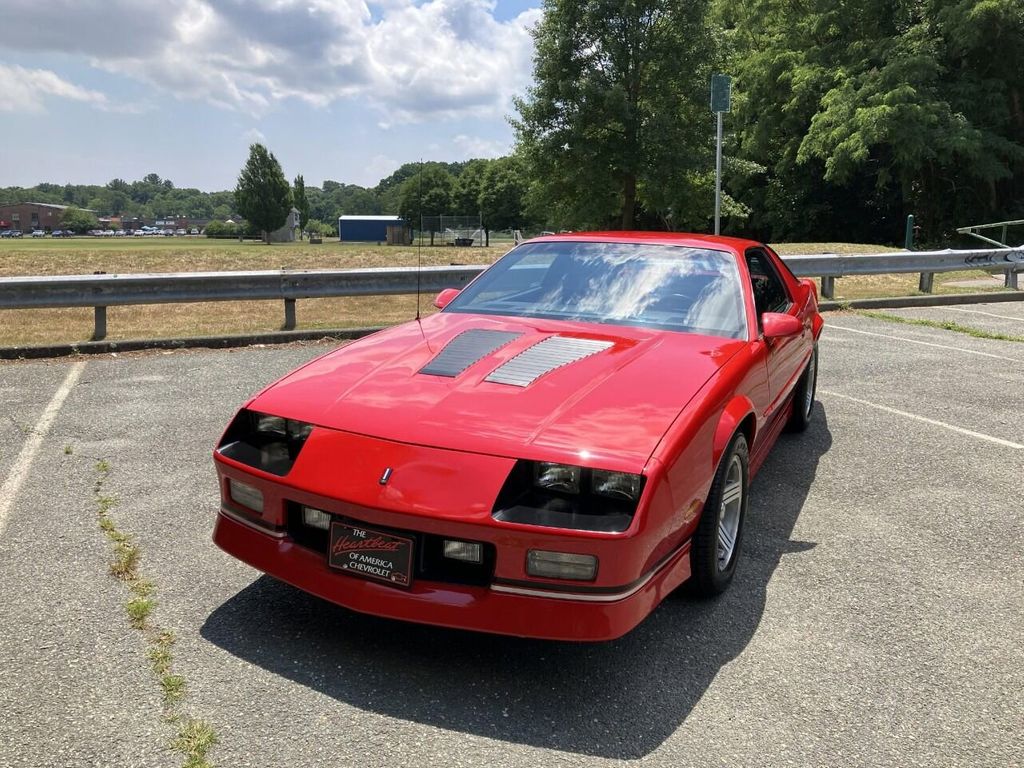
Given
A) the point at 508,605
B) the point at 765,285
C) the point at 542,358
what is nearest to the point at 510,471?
the point at 508,605

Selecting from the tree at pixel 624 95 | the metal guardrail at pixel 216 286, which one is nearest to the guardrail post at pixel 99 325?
the metal guardrail at pixel 216 286

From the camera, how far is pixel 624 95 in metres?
30.0

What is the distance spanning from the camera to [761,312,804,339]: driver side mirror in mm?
3865

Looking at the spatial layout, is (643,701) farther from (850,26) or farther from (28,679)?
(850,26)

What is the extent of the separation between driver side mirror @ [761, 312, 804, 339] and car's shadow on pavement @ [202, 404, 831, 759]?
3.94 ft

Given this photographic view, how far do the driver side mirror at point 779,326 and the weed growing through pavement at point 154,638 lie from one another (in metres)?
2.81

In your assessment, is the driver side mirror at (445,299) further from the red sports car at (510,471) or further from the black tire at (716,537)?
the black tire at (716,537)

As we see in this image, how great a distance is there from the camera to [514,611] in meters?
2.49

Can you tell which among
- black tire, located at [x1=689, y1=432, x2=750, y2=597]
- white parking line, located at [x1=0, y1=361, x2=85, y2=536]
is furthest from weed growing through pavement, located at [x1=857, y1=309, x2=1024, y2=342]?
white parking line, located at [x1=0, y1=361, x2=85, y2=536]

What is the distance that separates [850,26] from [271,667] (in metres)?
35.4

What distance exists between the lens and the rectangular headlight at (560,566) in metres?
2.46

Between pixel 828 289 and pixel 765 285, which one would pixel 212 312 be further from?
pixel 765 285

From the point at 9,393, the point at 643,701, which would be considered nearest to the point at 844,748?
the point at 643,701

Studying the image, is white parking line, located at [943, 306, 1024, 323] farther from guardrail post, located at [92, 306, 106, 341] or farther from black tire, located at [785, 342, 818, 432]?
guardrail post, located at [92, 306, 106, 341]
